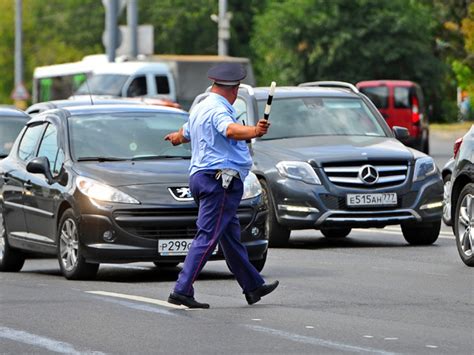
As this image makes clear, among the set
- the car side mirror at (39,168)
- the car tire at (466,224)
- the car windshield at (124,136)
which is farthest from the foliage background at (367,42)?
the car side mirror at (39,168)

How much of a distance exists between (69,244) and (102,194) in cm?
59

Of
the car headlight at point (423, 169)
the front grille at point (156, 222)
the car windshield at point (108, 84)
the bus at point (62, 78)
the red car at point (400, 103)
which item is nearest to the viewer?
the front grille at point (156, 222)

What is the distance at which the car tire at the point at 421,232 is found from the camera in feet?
59.2

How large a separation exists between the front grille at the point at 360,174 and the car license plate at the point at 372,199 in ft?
0.31

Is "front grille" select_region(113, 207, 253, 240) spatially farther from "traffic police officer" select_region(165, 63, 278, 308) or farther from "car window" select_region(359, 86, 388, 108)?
"car window" select_region(359, 86, 388, 108)

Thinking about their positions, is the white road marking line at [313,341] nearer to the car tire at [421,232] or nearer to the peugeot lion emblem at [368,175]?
the peugeot lion emblem at [368,175]

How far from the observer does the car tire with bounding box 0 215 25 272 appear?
15938mm

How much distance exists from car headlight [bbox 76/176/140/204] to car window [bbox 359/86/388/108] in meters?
32.3

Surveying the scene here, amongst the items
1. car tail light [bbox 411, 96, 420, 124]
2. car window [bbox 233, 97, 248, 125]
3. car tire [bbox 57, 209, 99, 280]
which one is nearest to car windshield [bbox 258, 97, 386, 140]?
car window [bbox 233, 97, 248, 125]

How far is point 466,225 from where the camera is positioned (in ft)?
49.9

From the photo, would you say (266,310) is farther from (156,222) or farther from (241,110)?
(241,110)

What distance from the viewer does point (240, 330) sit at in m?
10.3

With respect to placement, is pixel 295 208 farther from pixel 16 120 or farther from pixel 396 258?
pixel 16 120

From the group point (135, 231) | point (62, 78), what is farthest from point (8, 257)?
point (62, 78)
